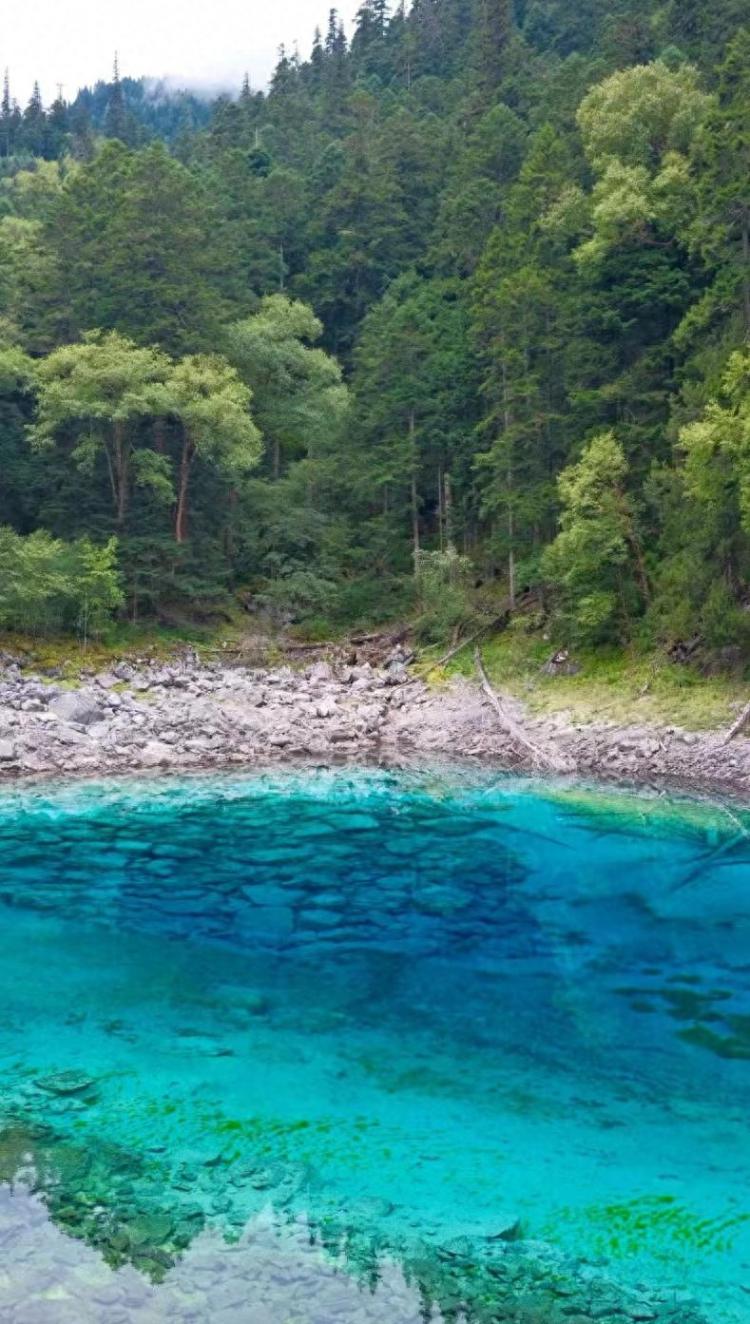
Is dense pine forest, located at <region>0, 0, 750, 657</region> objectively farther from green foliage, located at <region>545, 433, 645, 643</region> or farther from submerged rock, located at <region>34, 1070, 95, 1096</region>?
submerged rock, located at <region>34, 1070, 95, 1096</region>

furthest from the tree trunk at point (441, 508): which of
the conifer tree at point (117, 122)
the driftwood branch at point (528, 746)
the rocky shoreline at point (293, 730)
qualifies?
the conifer tree at point (117, 122)

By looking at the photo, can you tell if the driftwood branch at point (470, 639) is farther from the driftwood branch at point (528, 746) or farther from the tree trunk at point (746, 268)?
the tree trunk at point (746, 268)

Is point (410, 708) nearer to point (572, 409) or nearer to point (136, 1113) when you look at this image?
point (572, 409)

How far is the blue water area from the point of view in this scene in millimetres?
7680

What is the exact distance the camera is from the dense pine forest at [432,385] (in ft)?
93.6

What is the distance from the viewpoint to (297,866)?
18.1 metres

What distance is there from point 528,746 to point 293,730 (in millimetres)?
6213

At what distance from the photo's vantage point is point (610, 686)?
90.2 feet

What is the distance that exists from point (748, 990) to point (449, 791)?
11.2 metres

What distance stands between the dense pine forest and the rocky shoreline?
11.0ft

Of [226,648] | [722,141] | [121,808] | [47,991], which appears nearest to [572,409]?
[722,141]

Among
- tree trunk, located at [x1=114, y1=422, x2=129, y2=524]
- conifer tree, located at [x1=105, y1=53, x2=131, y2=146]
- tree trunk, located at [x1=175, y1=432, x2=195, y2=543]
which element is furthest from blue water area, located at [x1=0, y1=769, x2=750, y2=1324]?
conifer tree, located at [x1=105, y1=53, x2=131, y2=146]

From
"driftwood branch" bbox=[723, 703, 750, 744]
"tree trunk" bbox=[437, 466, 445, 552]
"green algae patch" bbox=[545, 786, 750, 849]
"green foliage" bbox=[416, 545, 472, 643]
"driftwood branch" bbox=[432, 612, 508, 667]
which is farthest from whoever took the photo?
"tree trunk" bbox=[437, 466, 445, 552]

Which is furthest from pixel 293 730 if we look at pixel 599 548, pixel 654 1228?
pixel 654 1228
